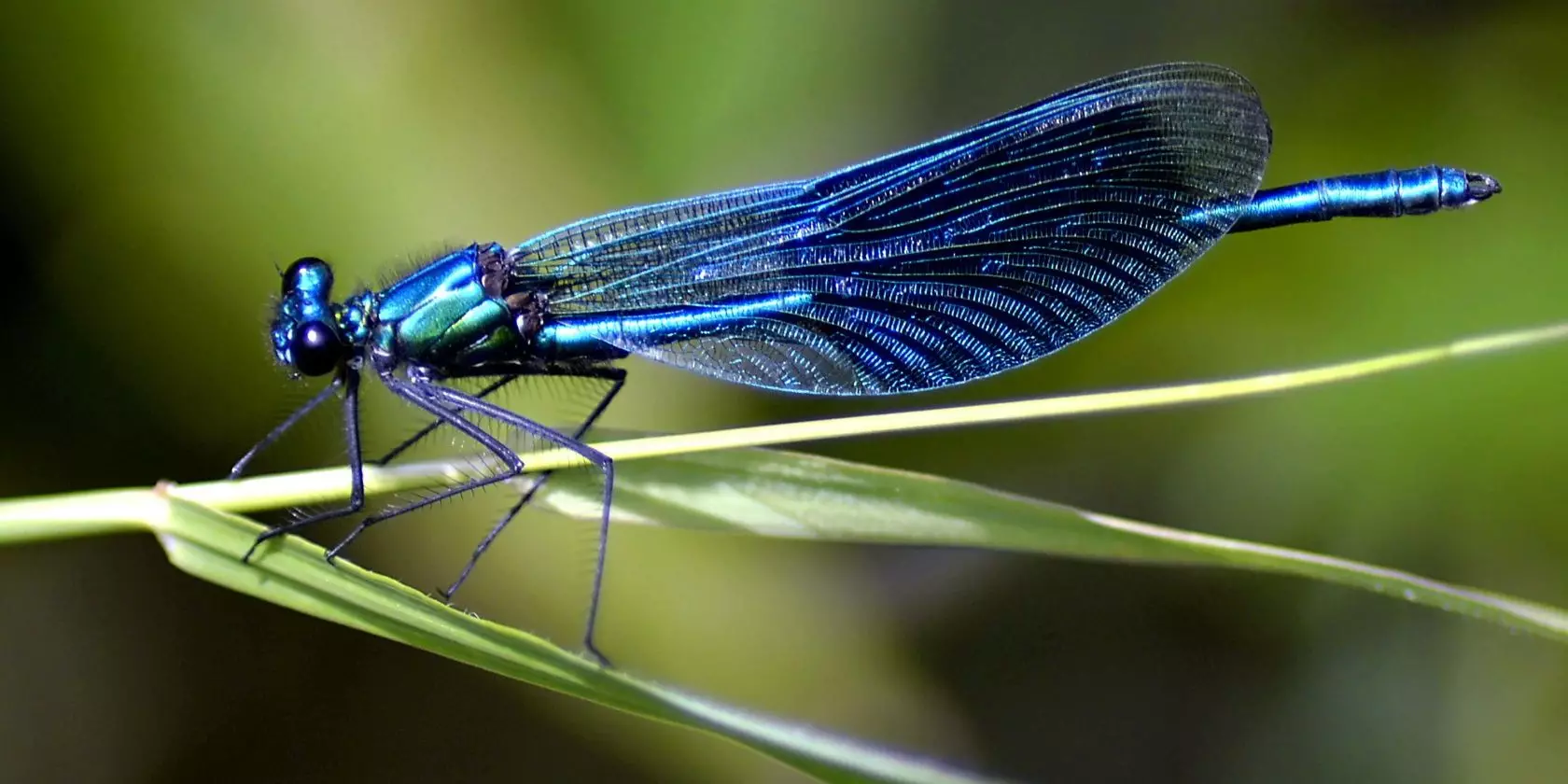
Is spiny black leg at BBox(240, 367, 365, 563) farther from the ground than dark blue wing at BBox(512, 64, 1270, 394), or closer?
closer

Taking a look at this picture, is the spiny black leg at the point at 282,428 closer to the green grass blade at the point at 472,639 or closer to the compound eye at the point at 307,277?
the compound eye at the point at 307,277

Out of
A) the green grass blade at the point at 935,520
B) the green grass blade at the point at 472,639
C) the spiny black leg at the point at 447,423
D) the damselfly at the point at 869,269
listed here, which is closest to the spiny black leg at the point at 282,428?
the damselfly at the point at 869,269

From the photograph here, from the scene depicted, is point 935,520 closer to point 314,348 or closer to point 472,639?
point 472,639

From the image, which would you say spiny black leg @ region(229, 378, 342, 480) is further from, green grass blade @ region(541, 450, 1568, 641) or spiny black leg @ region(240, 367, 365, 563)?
green grass blade @ region(541, 450, 1568, 641)

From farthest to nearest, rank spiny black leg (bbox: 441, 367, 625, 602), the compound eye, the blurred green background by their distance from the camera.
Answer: the blurred green background → the compound eye → spiny black leg (bbox: 441, 367, 625, 602)

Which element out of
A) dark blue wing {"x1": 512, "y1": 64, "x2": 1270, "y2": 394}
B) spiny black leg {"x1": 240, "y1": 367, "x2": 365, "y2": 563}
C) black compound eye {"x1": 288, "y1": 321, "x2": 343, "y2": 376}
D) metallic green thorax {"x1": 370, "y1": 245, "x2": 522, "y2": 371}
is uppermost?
dark blue wing {"x1": 512, "y1": 64, "x2": 1270, "y2": 394}

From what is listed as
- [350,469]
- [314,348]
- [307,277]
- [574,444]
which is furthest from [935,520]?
[307,277]

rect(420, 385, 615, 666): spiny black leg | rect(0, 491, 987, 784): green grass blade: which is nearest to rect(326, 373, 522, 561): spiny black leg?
rect(420, 385, 615, 666): spiny black leg
